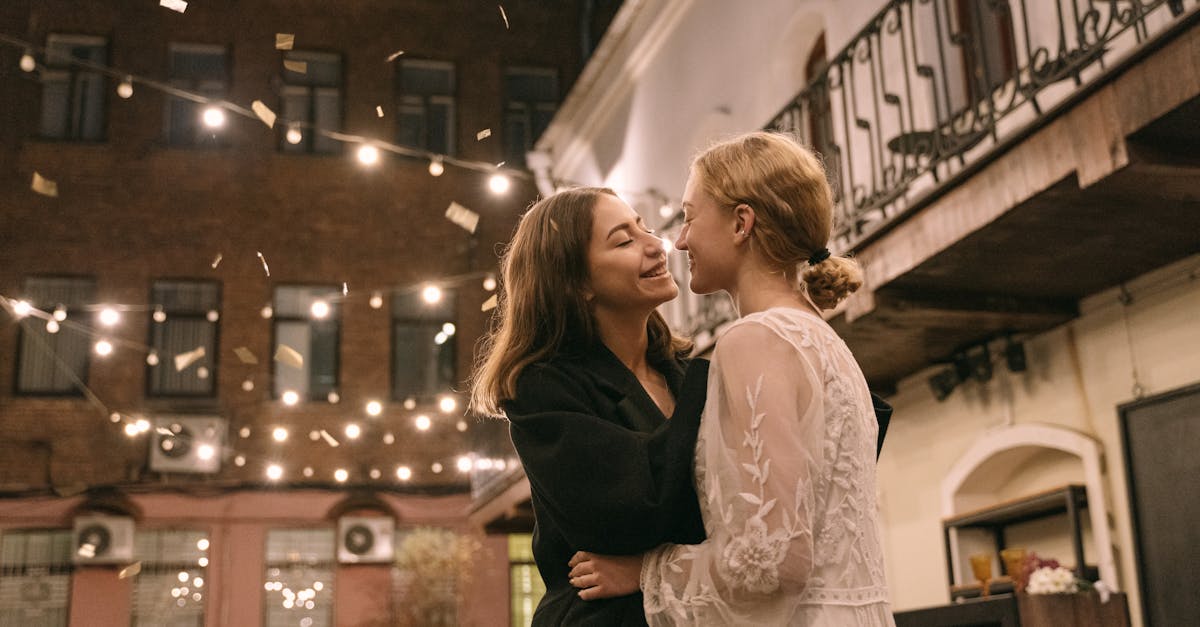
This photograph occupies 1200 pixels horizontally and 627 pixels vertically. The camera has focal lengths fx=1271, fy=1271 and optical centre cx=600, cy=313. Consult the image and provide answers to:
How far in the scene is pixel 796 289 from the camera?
2324 mm

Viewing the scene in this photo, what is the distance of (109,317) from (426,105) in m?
5.31

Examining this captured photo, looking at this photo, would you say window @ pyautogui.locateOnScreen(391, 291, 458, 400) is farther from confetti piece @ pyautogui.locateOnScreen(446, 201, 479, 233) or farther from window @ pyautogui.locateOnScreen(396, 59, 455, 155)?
window @ pyautogui.locateOnScreen(396, 59, 455, 155)

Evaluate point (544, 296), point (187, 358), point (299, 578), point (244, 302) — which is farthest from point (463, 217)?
point (544, 296)

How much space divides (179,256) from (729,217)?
1521 centimetres

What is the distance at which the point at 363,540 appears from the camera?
16016mm

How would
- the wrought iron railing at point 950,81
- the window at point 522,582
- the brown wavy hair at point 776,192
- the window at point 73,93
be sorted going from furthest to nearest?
the window at point 73,93, the window at point 522,582, the wrought iron railing at point 950,81, the brown wavy hair at point 776,192

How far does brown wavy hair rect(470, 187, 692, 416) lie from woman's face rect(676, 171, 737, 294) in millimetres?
291

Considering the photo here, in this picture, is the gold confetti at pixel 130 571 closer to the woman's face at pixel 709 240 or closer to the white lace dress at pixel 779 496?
the woman's face at pixel 709 240

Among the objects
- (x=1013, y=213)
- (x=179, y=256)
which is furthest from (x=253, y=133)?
(x=1013, y=213)

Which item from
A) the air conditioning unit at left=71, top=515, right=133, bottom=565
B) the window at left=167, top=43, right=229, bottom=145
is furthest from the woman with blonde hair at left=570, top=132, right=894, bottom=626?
the window at left=167, top=43, right=229, bottom=145

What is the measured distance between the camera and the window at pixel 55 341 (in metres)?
15.8

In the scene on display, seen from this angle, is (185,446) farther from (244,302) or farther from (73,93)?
(73,93)

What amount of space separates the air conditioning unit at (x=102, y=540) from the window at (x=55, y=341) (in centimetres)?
167

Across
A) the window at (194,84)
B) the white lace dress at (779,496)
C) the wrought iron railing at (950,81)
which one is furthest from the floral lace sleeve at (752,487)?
the window at (194,84)
